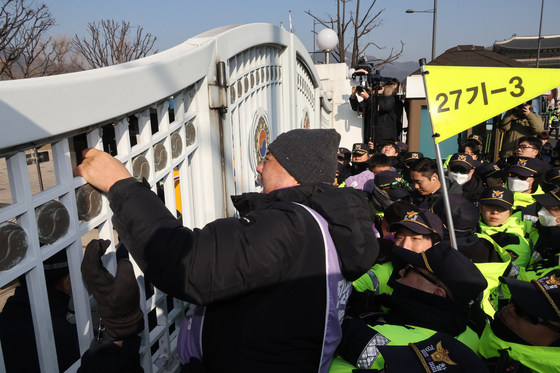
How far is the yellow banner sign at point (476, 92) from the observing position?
287 cm

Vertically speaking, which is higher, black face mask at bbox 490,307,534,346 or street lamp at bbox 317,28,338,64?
street lamp at bbox 317,28,338,64

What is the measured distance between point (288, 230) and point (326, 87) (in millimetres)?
8245

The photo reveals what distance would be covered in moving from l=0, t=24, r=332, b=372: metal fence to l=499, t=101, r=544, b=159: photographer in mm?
4881

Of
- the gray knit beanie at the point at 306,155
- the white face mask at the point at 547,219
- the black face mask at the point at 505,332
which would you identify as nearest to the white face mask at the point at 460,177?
the white face mask at the point at 547,219

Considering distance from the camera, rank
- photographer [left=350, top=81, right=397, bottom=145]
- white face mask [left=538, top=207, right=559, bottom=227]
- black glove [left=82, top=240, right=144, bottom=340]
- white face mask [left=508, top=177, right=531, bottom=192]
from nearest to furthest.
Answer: black glove [left=82, top=240, right=144, bottom=340], white face mask [left=538, top=207, right=559, bottom=227], white face mask [left=508, top=177, right=531, bottom=192], photographer [left=350, top=81, right=397, bottom=145]

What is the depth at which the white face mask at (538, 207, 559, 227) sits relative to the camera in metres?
3.16

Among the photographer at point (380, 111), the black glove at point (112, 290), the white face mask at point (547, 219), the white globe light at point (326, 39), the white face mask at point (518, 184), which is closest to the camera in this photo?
the black glove at point (112, 290)

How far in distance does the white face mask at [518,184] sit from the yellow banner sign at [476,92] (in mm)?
1749

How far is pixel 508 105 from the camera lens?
2887 millimetres

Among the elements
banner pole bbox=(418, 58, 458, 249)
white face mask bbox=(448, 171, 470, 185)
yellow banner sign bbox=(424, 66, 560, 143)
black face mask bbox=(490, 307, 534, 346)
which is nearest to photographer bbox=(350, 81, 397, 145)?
white face mask bbox=(448, 171, 470, 185)

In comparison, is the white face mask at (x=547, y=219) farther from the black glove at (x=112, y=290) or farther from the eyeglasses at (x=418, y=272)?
the black glove at (x=112, y=290)

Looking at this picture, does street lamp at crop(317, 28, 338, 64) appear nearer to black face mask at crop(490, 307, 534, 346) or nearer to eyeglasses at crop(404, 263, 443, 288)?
eyeglasses at crop(404, 263, 443, 288)

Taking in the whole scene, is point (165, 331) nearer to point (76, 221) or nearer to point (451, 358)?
point (76, 221)

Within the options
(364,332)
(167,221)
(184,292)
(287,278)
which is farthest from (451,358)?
(167,221)
